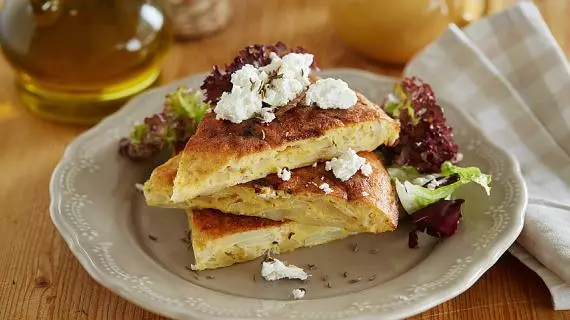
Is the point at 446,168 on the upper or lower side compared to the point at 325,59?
upper

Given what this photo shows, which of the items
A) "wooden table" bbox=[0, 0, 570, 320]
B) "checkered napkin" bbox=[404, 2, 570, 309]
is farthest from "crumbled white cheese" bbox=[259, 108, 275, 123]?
"checkered napkin" bbox=[404, 2, 570, 309]

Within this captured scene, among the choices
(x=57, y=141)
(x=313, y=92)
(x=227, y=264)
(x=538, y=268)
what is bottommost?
(x=57, y=141)

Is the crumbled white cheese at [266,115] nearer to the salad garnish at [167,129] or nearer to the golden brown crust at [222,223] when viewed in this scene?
the golden brown crust at [222,223]

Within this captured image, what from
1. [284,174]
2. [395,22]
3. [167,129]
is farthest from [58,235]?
[395,22]

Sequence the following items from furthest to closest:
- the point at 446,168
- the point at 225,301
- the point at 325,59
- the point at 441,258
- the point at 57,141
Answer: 1. the point at 325,59
2. the point at 57,141
3. the point at 446,168
4. the point at 441,258
5. the point at 225,301

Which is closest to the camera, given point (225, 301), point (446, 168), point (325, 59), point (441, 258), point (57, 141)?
point (225, 301)

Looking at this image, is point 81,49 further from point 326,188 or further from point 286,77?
point 326,188

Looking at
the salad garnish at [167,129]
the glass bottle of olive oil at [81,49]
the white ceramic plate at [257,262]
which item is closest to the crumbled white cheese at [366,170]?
the white ceramic plate at [257,262]

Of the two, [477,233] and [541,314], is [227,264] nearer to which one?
[477,233]

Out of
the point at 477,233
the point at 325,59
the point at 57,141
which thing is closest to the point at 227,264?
the point at 477,233
